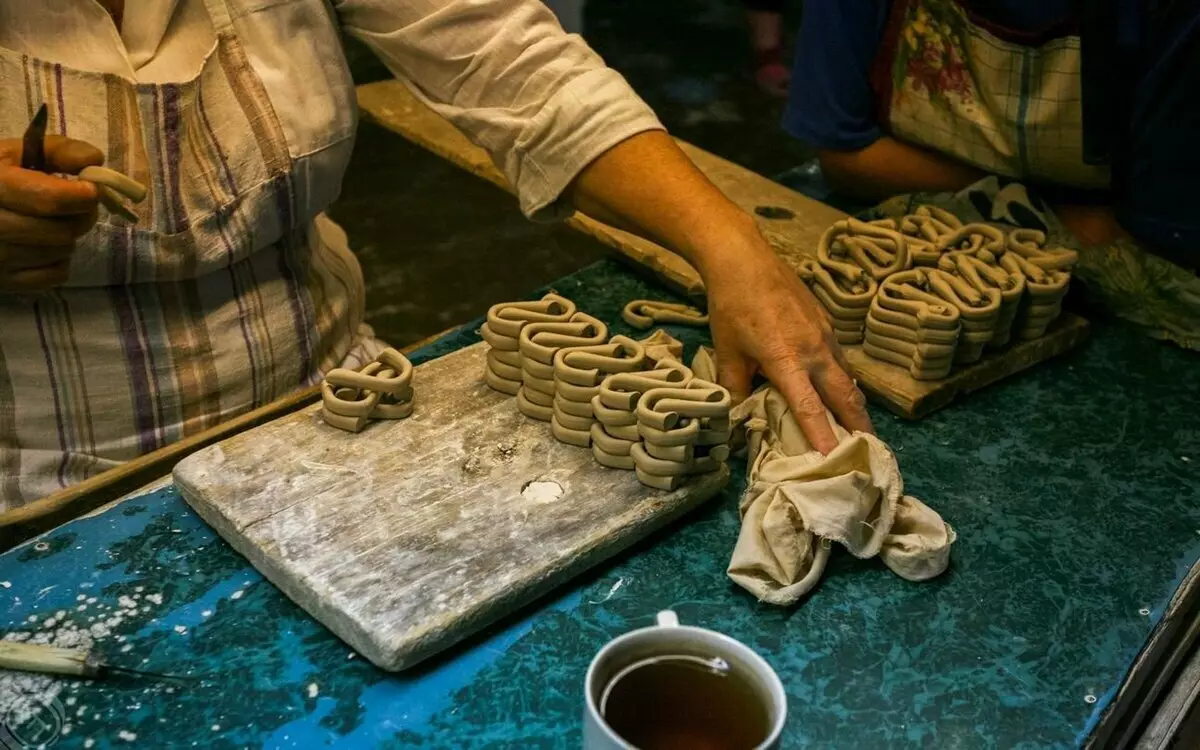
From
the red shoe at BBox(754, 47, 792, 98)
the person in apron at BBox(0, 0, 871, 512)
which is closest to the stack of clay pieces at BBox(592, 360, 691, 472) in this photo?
the person in apron at BBox(0, 0, 871, 512)

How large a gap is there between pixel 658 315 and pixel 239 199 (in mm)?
765

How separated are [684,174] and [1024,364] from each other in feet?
2.37

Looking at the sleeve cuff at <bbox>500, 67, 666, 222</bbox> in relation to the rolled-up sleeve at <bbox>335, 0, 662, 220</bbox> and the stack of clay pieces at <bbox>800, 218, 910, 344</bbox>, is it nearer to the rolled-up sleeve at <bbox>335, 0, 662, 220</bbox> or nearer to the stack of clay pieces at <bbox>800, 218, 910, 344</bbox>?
the rolled-up sleeve at <bbox>335, 0, 662, 220</bbox>

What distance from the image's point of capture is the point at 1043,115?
7.04 ft

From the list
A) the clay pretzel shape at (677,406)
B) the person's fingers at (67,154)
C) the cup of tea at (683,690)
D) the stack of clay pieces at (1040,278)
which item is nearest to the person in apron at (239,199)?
the person's fingers at (67,154)

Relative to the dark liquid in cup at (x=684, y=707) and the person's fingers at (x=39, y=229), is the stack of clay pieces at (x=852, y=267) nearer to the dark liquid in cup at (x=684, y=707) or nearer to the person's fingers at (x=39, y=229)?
the dark liquid in cup at (x=684, y=707)

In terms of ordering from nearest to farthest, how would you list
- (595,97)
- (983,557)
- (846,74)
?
(983,557)
(595,97)
(846,74)

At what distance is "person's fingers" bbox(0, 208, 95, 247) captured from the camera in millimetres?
1265

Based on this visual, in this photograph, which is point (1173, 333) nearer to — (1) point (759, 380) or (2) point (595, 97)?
(1) point (759, 380)

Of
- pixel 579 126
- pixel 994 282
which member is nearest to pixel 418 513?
pixel 579 126

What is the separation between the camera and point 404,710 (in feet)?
3.82

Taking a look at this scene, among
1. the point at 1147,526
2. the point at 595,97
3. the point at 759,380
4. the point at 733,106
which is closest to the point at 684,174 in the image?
the point at 595,97

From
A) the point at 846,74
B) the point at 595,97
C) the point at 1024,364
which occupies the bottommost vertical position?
the point at 1024,364

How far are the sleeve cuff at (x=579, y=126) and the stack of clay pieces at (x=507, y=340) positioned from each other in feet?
0.84
